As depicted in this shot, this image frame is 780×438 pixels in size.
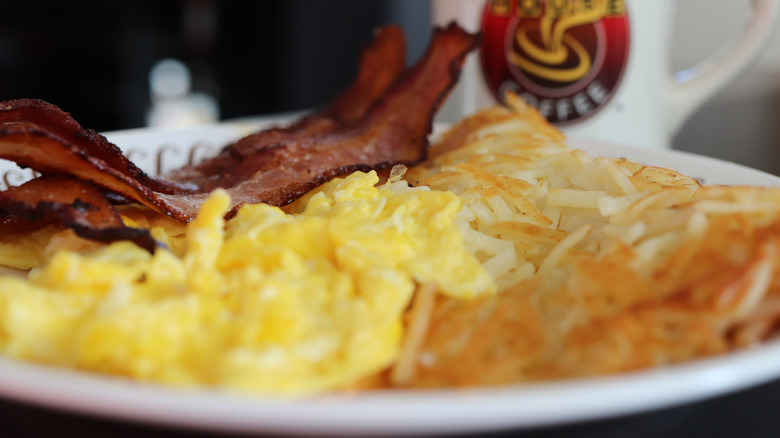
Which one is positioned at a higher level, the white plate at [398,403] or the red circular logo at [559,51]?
the red circular logo at [559,51]

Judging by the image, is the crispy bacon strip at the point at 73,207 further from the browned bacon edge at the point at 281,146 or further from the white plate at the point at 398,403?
the white plate at the point at 398,403

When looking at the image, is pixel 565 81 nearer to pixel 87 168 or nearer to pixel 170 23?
pixel 87 168

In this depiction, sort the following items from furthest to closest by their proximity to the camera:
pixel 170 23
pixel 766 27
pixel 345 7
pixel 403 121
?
pixel 170 23 → pixel 345 7 → pixel 766 27 → pixel 403 121

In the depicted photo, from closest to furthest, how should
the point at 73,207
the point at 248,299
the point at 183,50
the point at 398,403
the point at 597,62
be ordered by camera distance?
the point at 398,403 < the point at 248,299 < the point at 73,207 < the point at 597,62 < the point at 183,50

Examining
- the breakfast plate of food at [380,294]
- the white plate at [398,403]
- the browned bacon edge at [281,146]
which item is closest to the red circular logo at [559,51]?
the browned bacon edge at [281,146]

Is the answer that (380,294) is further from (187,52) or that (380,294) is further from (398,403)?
(187,52)

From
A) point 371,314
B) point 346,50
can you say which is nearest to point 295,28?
point 346,50

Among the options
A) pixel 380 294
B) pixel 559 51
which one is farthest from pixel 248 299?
pixel 559 51
